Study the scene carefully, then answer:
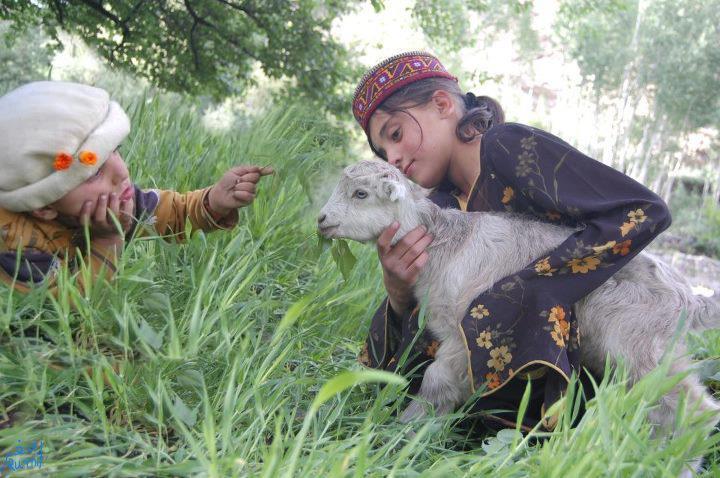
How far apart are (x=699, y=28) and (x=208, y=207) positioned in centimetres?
2465

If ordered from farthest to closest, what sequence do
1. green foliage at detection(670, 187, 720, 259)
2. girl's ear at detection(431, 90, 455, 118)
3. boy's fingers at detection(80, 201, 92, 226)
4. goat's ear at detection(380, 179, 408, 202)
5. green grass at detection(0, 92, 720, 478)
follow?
green foliage at detection(670, 187, 720, 259) → girl's ear at detection(431, 90, 455, 118) → goat's ear at detection(380, 179, 408, 202) → boy's fingers at detection(80, 201, 92, 226) → green grass at detection(0, 92, 720, 478)

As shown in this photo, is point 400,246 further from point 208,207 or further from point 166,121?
point 166,121

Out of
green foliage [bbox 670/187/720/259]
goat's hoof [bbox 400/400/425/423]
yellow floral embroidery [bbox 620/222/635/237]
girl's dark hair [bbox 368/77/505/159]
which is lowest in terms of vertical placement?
green foliage [bbox 670/187/720/259]

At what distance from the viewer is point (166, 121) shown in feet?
16.8

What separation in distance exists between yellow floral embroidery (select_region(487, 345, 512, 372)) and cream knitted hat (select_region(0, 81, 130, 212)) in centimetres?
159

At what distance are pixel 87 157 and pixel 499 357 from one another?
1.64 metres

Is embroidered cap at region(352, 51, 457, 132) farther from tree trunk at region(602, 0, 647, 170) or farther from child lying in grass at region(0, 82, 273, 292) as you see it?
tree trunk at region(602, 0, 647, 170)

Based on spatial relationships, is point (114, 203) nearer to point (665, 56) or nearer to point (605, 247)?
point (605, 247)

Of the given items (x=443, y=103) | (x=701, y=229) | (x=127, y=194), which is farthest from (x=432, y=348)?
(x=701, y=229)

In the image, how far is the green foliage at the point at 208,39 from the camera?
579 cm

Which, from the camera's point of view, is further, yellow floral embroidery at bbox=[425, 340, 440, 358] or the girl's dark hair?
the girl's dark hair

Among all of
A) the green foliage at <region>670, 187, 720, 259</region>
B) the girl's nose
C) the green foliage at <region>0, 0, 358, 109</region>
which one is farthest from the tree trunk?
the girl's nose

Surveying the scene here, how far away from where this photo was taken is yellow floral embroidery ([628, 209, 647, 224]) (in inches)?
106

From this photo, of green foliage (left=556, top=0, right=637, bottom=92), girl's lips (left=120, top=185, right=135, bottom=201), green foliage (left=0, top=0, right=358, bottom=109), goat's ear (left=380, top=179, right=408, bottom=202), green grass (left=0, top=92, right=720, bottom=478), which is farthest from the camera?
green foliage (left=556, top=0, right=637, bottom=92)
